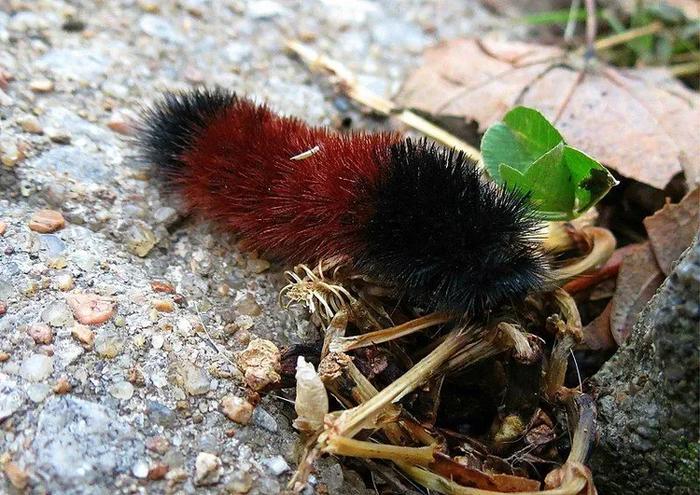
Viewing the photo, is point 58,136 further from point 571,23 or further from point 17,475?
point 571,23

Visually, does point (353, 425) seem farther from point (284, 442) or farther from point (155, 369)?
point (155, 369)

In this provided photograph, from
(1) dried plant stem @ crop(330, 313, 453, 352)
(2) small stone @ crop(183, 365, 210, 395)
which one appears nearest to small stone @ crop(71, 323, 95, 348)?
(2) small stone @ crop(183, 365, 210, 395)

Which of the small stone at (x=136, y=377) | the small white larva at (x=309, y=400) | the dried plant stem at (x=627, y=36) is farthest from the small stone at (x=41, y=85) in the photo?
the dried plant stem at (x=627, y=36)

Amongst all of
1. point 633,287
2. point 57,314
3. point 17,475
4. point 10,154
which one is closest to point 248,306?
point 57,314

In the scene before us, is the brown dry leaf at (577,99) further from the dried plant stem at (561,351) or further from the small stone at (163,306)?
the small stone at (163,306)

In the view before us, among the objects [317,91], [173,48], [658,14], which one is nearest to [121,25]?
[173,48]
